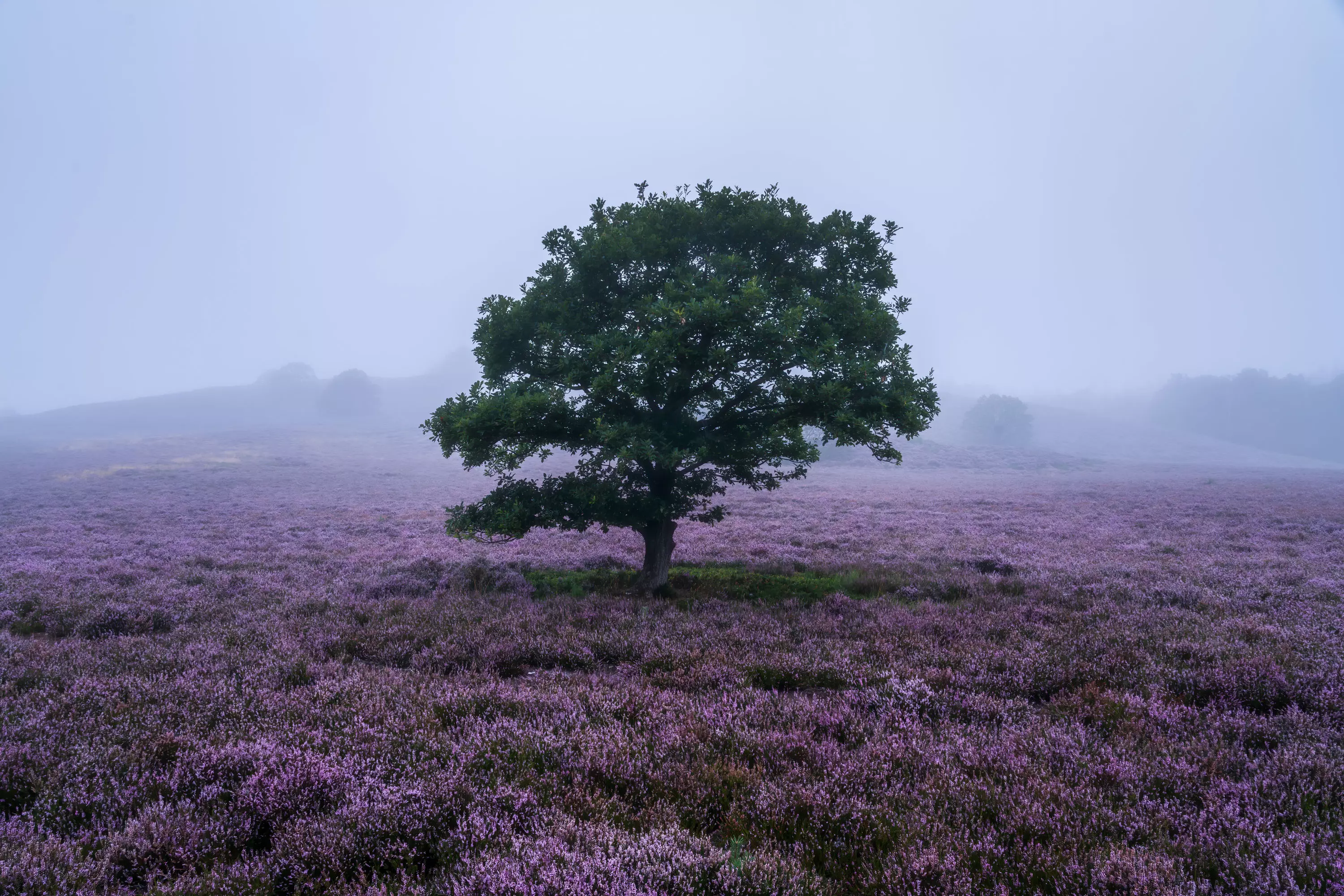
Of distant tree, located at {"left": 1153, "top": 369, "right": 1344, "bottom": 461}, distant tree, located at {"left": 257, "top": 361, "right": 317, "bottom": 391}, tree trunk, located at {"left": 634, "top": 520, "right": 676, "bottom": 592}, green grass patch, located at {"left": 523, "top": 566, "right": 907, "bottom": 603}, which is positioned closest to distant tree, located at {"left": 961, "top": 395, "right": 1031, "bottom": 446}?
distant tree, located at {"left": 1153, "top": 369, "right": 1344, "bottom": 461}

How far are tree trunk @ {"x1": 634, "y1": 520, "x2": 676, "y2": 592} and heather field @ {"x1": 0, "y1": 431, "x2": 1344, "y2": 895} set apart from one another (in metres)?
0.60

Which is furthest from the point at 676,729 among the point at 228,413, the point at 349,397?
the point at 228,413

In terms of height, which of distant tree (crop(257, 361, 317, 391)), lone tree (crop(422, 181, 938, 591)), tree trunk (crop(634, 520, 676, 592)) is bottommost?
tree trunk (crop(634, 520, 676, 592))

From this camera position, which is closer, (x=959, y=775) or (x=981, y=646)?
(x=959, y=775)

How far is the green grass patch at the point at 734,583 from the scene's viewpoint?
36.5ft

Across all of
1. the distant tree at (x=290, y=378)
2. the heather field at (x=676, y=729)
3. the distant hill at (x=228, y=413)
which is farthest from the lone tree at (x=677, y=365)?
the distant tree at (x=290, y=378)

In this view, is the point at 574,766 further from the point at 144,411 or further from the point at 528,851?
the point at 144,411

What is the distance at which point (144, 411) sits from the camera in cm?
9938

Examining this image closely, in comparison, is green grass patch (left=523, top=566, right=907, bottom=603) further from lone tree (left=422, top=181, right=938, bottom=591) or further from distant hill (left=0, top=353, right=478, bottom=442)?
distant hill (left=0, top=353, right=478, bottom=442)

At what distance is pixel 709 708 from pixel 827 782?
150cm

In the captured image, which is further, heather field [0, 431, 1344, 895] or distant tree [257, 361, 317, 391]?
distant tree [257, 361, 317, 391]

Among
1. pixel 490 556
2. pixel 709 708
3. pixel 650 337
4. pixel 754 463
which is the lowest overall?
pixel 490 556

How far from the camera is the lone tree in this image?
9680 millimetres

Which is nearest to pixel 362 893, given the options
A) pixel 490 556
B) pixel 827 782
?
pixel 827 782
